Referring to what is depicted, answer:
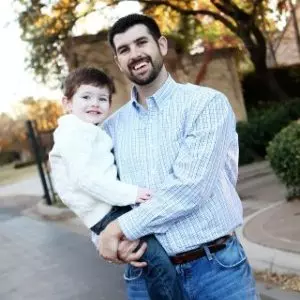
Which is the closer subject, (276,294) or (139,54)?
(139,54)

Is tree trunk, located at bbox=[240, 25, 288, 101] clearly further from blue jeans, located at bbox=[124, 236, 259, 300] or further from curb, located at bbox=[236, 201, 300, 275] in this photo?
blue jeans, located at bbox=[124, 236, 259, 300]

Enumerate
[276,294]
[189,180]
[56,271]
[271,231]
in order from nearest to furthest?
1. [189,180]
2. [276,294]
3. [271,231]
4. [56,271]

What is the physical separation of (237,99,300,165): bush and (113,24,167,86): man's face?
11880 mm

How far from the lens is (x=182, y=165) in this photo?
2012mm

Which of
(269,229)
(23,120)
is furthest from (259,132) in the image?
(23,120)

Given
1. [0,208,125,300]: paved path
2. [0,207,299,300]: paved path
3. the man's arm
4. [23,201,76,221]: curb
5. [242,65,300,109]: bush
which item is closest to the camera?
the man's arm

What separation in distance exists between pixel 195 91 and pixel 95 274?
469 cm

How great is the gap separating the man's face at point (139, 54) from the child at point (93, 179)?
246mm

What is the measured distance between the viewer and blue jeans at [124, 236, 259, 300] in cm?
213

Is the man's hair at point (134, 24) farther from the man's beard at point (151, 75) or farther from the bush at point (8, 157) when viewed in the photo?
the bush at point (8, 157)

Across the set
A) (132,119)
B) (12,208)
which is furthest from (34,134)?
(132,119)

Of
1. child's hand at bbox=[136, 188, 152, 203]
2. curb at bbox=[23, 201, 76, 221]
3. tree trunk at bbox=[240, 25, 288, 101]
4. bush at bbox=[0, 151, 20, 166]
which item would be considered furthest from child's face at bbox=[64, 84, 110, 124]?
bush at bbox=[0, 151, 20, 166]

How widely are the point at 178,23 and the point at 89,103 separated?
15.6 m

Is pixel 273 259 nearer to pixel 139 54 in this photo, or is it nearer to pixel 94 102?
pixel 94 102
